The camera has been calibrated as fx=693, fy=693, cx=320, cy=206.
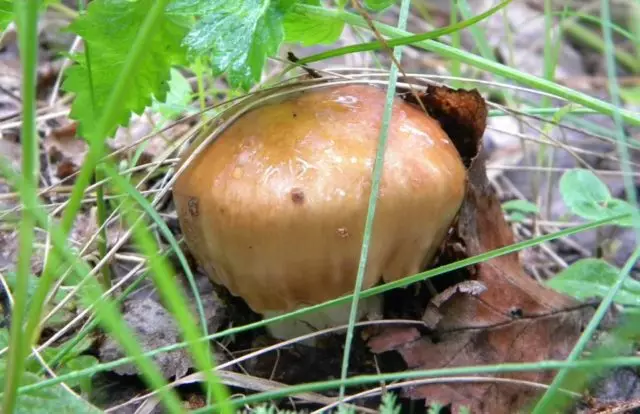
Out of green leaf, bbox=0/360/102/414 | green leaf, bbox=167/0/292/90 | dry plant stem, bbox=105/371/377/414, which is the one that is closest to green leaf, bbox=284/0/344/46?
green leaf, bbox=167/0/292/90

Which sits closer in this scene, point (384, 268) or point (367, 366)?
point (384, 268)

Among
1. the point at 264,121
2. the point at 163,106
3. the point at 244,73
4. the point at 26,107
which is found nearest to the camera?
the point at 26,107

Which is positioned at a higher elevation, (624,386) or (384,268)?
(384,268)

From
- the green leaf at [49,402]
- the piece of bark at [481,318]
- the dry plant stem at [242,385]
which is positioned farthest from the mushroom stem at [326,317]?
the green leaf at [49,402]

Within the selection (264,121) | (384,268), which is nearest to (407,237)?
(384,268)

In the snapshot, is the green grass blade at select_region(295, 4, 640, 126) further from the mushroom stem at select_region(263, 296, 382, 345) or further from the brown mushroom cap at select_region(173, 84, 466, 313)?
the mushroom stem at select_region(263, 296, 382, 345)

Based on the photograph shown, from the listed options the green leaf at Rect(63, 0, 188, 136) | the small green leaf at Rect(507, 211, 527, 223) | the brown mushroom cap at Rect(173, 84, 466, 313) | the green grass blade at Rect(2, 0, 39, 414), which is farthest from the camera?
the small green leaf at Rect(507, 211, 527, 223)

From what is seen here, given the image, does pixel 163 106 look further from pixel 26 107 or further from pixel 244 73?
pixel 26 107
